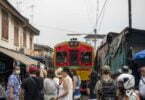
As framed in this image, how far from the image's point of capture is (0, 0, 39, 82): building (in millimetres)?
28595

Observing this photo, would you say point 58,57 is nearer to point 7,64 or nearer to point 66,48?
point 66,48

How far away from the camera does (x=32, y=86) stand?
15.7m

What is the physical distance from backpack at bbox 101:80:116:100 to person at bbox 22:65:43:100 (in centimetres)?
210

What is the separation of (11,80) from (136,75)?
3779mm

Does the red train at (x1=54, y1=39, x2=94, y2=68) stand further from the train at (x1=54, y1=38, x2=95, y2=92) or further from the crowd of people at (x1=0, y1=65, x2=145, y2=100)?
the crowd of people at (x1=0, y1=65, x2=145, y2=100)

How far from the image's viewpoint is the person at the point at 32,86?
51.3 feet

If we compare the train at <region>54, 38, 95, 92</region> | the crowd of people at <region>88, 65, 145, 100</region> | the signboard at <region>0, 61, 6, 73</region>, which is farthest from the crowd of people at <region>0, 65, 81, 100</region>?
the train at <region>54, 38, 95, 92</region>

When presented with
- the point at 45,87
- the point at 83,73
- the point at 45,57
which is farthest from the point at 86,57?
the point at 45,87

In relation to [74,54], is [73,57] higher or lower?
lower

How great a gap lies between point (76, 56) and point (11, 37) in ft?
15.9

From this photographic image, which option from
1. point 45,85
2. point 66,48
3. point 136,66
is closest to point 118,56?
point 136,66

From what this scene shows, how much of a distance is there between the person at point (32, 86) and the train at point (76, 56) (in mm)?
20354

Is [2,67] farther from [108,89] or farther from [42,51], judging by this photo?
[42,51]

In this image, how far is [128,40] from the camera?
64.1 feet
